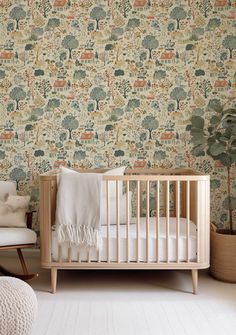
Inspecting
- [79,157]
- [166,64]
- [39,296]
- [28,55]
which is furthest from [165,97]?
[39,296]

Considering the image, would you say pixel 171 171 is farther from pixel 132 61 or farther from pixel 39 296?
pixel 39 296

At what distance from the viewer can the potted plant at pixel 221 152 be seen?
11.7 feet

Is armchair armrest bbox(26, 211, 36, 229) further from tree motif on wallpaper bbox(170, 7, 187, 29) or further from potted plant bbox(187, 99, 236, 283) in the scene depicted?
tree motif on wallpaper bbox(170, 7, 187, 29)

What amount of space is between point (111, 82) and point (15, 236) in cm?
155

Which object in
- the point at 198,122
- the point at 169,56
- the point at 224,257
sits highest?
the point at 169,56

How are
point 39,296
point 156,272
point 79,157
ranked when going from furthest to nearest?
point 79,157
point 156,272
point 39,296

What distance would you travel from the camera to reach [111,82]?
411cm

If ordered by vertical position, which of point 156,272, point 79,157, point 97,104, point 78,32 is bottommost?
point 156,272

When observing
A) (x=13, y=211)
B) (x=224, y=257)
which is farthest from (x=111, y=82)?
(x=224, y=257)

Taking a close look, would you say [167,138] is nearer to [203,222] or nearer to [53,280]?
[203,222]

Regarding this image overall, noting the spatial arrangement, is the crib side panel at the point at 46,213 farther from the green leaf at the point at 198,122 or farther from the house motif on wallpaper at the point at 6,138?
the green leaf at the point at 198,122

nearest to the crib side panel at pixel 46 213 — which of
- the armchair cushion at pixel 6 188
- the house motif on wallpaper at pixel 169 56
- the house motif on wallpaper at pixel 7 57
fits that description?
the armchair cushion at pixel 6 188

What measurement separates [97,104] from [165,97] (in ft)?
1.93

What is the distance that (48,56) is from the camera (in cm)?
412
